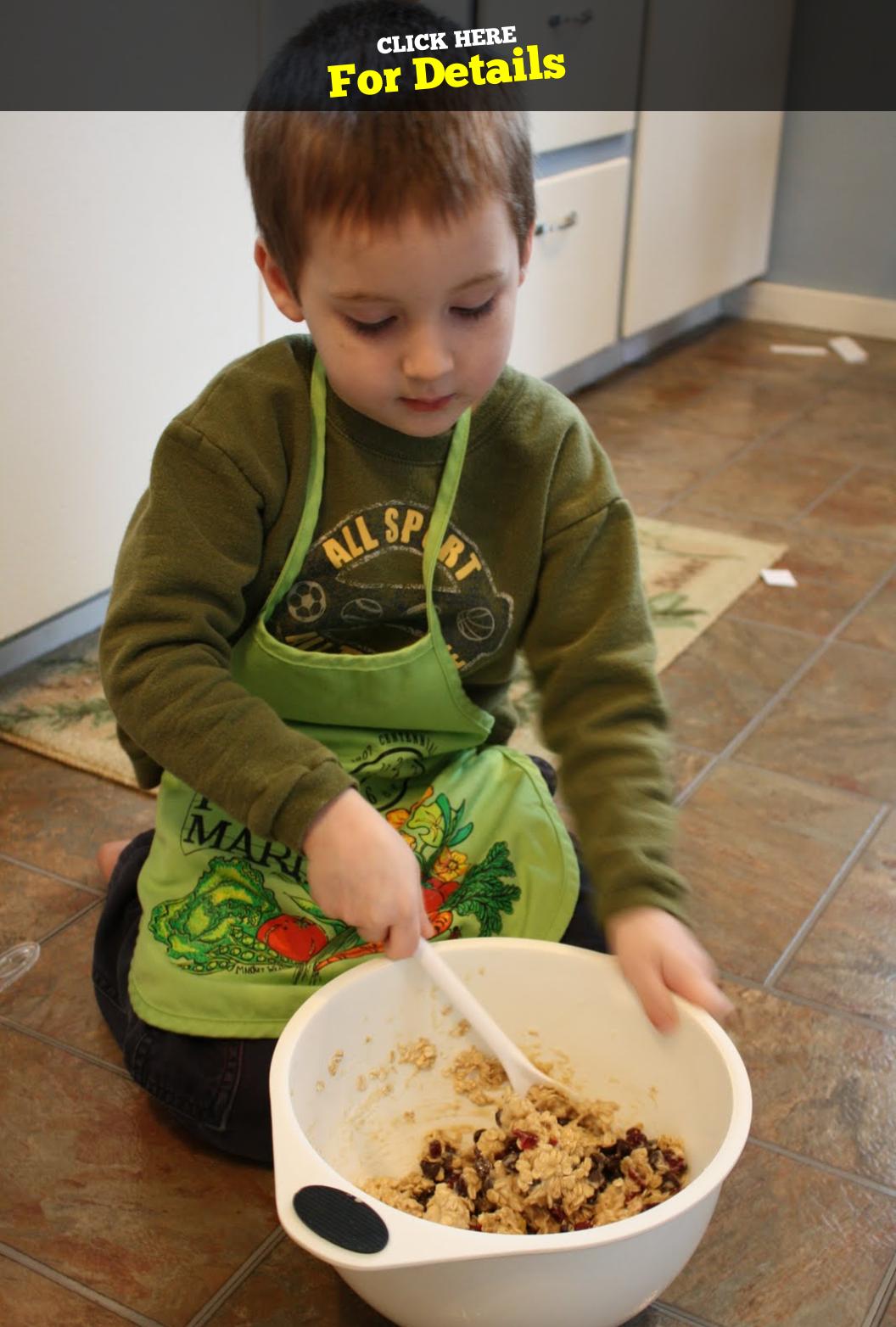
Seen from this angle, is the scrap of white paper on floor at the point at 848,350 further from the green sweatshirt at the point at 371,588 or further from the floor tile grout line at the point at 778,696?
the green sweatshirt at the point at 371,588

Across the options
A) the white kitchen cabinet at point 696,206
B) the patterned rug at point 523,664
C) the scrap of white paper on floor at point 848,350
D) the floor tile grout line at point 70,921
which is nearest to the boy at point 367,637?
the floor tile grout line at point 70,921

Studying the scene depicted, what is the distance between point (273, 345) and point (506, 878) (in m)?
0.36

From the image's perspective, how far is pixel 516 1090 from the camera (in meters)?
0.85

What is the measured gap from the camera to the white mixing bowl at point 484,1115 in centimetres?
65

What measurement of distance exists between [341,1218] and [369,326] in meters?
0.42

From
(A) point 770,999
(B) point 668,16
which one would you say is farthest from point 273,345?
(B) point 668,16

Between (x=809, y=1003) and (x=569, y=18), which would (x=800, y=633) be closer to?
(x=809, y=1003)

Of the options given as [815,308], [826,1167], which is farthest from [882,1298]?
[815,308]

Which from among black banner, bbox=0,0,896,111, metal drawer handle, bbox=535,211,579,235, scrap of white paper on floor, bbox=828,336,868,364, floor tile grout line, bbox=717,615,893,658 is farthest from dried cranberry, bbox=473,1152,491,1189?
scrap of white paper on floor, bbox=828,336,868,364

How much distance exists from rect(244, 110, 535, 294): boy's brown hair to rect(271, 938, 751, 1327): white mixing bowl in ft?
1.30

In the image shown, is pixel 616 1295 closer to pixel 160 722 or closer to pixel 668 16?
pixel 160 722

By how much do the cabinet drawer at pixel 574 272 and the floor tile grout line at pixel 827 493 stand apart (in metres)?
0.42

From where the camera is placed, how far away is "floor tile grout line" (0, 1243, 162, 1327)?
792mm

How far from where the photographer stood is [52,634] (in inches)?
60.7
